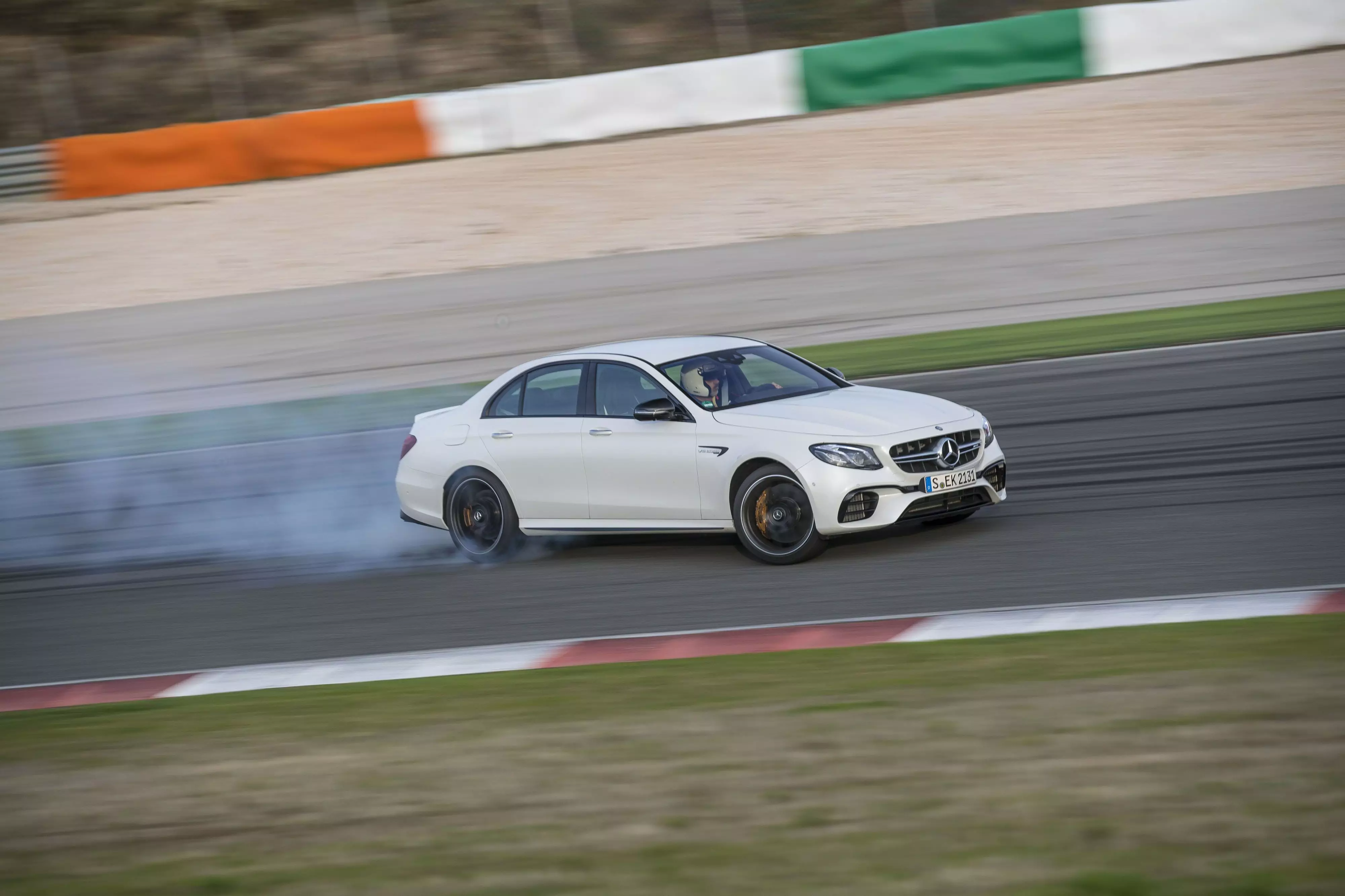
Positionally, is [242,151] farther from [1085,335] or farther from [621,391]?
[621,391]

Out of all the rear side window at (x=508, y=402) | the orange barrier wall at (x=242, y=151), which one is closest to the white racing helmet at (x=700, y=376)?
the rear side window at (x=508, y=402)

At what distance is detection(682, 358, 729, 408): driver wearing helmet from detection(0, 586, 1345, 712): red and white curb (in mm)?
2034

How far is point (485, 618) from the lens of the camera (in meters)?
9.30

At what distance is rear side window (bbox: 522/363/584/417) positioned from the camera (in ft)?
34.8

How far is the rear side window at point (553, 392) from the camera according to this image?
1061cm

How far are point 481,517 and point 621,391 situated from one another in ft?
4.72

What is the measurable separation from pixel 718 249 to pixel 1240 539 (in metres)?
14.8

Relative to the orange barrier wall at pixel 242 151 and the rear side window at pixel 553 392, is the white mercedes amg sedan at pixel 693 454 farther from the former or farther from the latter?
the orange barrier wall at pixel 242 151

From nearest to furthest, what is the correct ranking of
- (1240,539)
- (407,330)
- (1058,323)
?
(1240,539) < (1058,323) < (407,330)

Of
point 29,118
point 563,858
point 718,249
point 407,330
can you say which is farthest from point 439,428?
point 29,118

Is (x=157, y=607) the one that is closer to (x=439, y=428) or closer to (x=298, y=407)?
(x=439, y=428)

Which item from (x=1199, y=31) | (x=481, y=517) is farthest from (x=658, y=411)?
(x=1199, y=31)

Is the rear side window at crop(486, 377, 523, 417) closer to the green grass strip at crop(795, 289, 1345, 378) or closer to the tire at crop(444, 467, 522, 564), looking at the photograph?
the tire at crop(444, 467, 522, 564)

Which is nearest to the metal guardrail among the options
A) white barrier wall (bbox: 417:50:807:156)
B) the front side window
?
white barrier wall (bbox: 417:50:807:156)
